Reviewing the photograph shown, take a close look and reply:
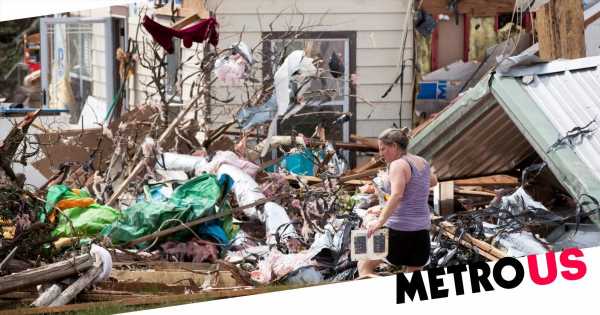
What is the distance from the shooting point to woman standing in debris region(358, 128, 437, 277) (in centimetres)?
886

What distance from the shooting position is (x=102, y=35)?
1798 centimetres

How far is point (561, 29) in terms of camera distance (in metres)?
11.6

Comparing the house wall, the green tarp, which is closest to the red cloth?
the house wall

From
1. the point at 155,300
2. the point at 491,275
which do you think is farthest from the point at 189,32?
the point at 491,275

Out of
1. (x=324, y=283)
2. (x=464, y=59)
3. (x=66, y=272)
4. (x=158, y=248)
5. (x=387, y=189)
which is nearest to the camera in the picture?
(x=66, y=272)

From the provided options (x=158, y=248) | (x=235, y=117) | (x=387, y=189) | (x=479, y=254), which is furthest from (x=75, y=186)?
(x=479, y=254)

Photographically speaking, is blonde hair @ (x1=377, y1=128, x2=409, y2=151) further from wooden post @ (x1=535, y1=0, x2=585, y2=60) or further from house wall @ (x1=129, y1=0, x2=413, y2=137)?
house wall @ (x1=129, y1=0, x2=413, y2=137)

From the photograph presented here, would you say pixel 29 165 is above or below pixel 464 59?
below

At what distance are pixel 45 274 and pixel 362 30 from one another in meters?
7.10

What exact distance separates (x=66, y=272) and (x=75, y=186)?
4060mm

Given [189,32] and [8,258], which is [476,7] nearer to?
[189,32]

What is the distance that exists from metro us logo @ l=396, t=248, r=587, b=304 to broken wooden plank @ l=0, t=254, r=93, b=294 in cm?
253

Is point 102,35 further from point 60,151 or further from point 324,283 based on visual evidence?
point 324,283

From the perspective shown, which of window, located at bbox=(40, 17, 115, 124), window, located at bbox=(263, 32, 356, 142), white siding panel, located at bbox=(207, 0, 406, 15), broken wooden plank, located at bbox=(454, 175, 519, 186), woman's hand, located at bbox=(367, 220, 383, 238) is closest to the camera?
woman's hand, located at bbox=(367, 220, 383, 238)
